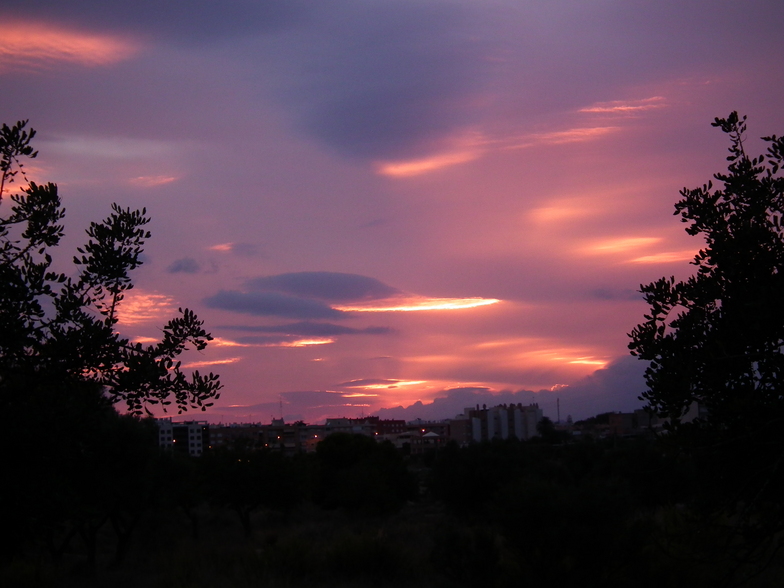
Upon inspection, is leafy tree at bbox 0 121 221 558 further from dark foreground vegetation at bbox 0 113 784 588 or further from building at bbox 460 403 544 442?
building at bbox 460 403 544 442

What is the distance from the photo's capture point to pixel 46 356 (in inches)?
262

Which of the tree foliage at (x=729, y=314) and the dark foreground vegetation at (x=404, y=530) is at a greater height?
the tree foliage at (x=729, y=314)

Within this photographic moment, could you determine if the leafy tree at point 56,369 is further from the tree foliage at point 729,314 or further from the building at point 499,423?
the building at point 499,423

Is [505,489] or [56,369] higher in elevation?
[56,369]

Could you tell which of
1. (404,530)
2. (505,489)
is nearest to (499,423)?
(404,530)

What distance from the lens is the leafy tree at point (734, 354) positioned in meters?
6.06

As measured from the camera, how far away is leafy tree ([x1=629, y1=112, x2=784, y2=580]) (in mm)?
6062

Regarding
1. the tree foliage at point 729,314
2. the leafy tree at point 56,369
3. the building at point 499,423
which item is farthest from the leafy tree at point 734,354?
the building at point 499,423

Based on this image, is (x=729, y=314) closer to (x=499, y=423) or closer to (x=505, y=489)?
(x=505, y=489)

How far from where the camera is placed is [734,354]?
6.46 meters

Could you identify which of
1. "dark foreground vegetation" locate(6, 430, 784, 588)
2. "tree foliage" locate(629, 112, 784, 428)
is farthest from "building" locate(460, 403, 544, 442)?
"tree foliage" locate(629, 112, 784, 428)

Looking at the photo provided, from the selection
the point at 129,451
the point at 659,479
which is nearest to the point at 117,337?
the point at 129,451

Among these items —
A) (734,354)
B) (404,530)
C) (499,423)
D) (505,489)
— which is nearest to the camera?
(734,354)

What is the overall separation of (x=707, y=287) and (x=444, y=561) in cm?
1470
